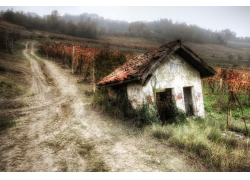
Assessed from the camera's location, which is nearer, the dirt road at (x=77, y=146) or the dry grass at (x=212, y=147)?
the dirt road at (x=77, y=146)

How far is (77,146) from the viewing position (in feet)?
16.9

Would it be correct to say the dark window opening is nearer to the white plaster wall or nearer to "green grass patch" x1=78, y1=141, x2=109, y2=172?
the white plaster wall

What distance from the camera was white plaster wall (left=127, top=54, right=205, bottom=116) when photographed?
680 cm

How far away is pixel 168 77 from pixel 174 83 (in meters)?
0.42

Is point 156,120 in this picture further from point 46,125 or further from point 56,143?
point 46,125

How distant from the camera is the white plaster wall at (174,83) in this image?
680 cm

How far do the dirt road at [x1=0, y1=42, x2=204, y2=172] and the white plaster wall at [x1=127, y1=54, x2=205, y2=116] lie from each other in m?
1.50

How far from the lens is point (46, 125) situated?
22.5 ft

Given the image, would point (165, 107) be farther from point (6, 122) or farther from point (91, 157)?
point (6, 122)

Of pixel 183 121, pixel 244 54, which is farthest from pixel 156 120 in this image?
pixel 244 54

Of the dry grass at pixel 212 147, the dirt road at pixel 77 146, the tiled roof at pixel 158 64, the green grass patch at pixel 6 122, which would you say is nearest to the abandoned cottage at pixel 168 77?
the tiled roof at pixel 158 64

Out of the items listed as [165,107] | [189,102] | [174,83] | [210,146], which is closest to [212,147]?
[210,146]

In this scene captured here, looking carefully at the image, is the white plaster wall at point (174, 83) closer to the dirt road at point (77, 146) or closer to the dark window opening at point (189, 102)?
the dark window opening at point (189, 102)

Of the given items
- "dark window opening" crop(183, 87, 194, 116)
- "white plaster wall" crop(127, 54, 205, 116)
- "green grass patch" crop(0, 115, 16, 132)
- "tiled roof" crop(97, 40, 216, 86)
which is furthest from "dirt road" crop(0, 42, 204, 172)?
"dark window opening" crop(183, 87, 194, 116)
